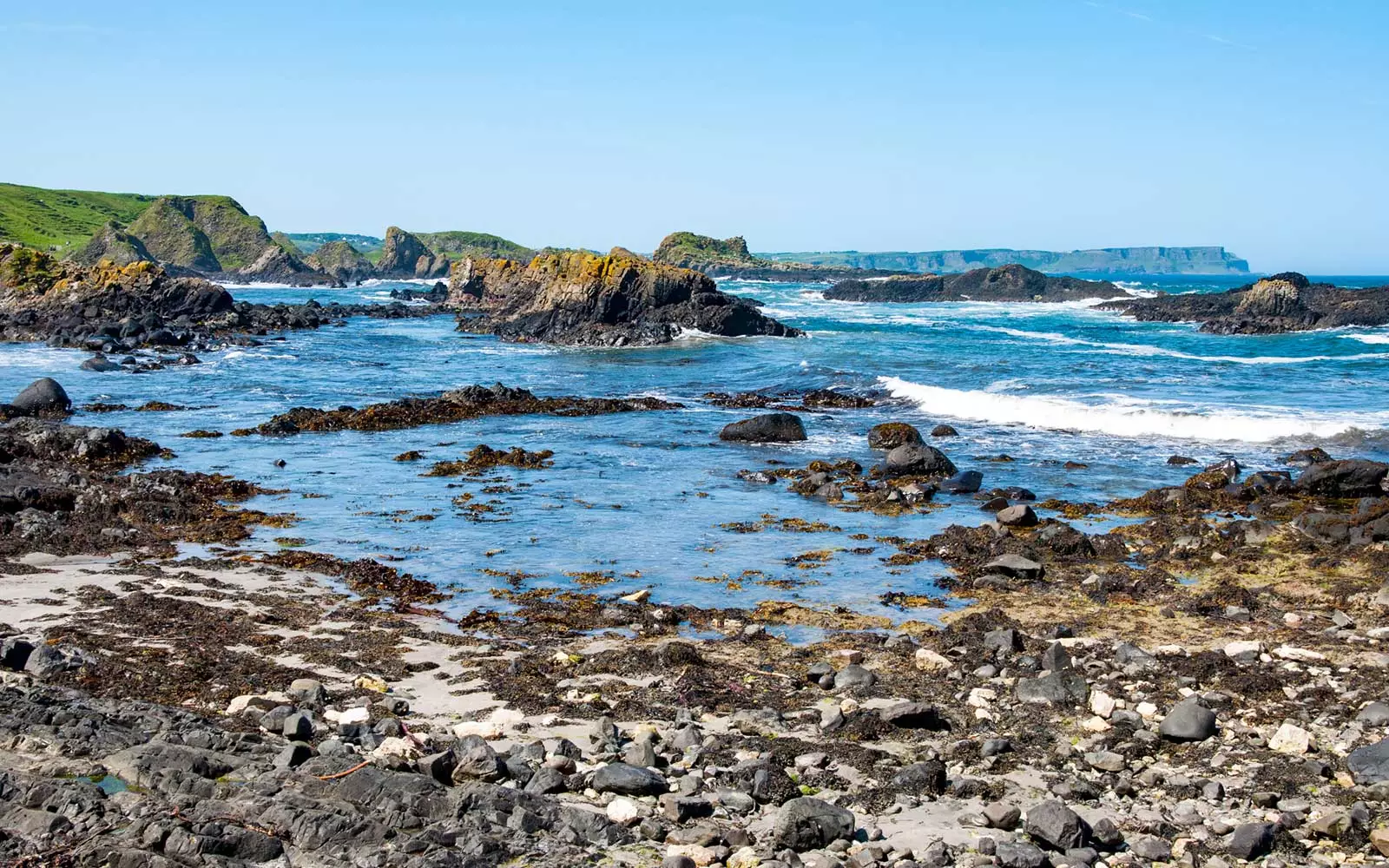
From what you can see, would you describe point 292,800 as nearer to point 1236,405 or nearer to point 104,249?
point 1236,405

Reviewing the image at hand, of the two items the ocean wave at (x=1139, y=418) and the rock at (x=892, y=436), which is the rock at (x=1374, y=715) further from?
the ocean wave at (x=1139, y=418)

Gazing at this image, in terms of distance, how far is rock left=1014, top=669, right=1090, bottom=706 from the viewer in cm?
952

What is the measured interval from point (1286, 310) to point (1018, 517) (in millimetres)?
55625

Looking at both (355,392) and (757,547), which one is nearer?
(757,547)

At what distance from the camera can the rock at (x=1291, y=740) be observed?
8.39 meters

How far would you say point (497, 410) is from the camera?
100ft

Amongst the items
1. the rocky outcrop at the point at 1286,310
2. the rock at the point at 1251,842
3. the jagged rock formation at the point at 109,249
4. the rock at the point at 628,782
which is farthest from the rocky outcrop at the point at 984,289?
the rock at the point at 1251,842

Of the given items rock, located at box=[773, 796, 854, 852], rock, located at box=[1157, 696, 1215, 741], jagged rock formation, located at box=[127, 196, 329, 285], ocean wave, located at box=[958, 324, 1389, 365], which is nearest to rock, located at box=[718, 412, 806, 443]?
rock, located at box=[1157, 696, 1215, 741]

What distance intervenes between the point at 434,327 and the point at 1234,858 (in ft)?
212

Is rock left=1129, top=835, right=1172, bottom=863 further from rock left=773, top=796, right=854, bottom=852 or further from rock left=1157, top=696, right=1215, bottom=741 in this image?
rock left=1157, top=696, right=1215, bottom=741

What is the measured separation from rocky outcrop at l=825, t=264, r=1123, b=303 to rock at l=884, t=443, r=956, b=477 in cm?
8417

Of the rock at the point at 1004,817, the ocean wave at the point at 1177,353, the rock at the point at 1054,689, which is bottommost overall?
the rock at the point at 1054,689

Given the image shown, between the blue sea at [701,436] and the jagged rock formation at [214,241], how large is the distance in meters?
80.1

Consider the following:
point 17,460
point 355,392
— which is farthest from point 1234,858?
point 355,392
